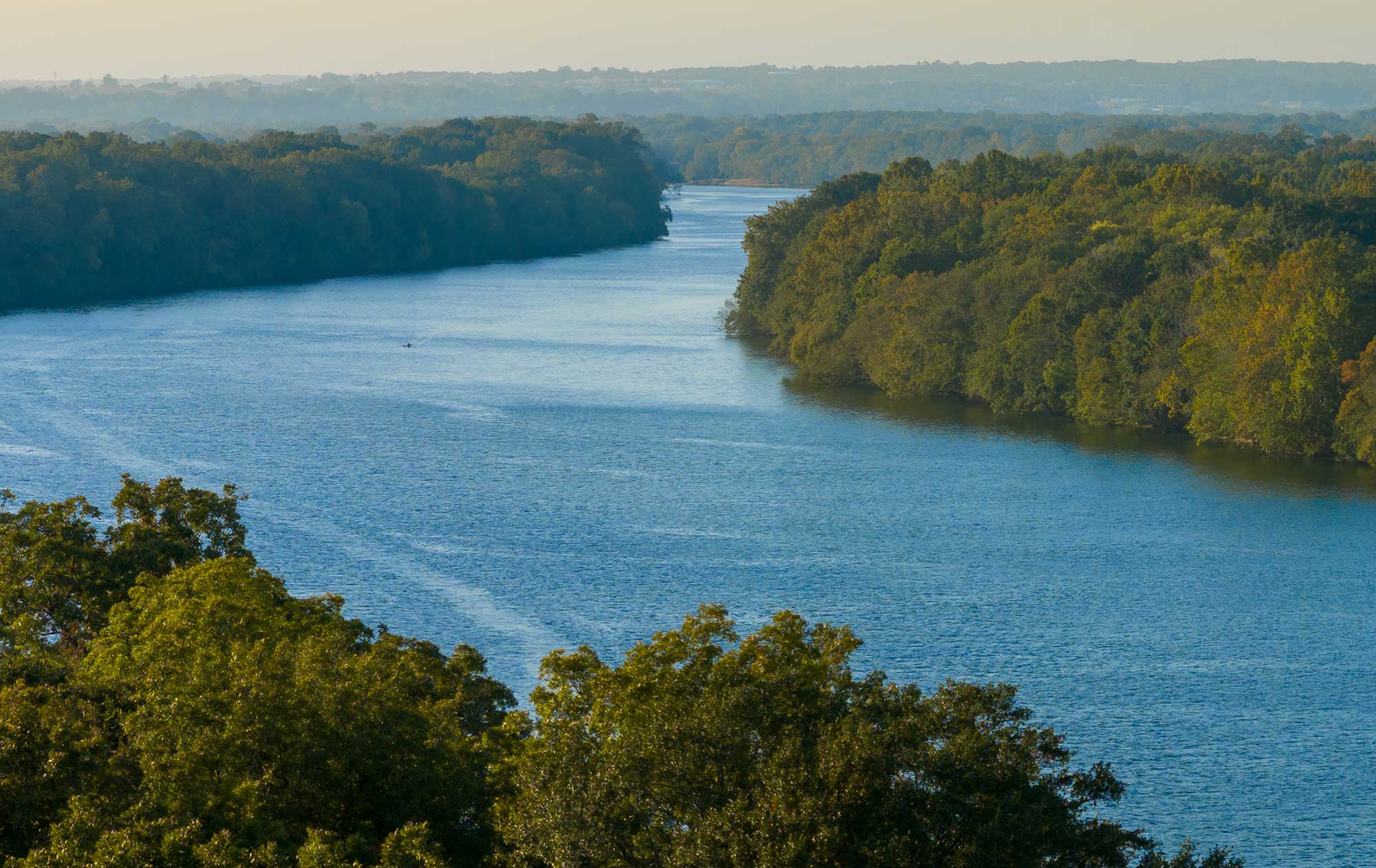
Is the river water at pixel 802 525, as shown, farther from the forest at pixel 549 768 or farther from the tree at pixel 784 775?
the forest at pixel 549 768

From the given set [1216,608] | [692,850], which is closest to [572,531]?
[1216,608]

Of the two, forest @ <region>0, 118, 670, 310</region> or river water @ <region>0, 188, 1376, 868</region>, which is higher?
forest @ <region>0, 118, 670, 310</region>

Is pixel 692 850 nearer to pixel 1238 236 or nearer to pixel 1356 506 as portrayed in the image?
Result: pixel 1356 506

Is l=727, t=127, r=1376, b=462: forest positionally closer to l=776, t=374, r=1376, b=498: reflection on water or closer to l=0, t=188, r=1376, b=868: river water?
l=776, t=374, r=1376, b=498: reflection on water

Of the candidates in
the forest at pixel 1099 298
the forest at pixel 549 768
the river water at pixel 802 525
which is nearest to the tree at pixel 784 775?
the forest at pixel 549 768

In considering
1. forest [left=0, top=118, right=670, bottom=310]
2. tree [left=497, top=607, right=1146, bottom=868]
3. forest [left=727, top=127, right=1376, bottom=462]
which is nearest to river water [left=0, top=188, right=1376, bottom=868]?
forest [left=727, top=127, right=1376, bottom=462]

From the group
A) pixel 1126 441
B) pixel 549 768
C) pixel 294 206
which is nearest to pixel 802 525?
pixel 1126 441
